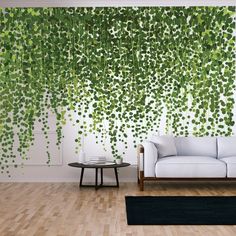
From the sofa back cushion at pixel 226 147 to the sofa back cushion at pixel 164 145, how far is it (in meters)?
0.71

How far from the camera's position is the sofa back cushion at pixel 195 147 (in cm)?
862

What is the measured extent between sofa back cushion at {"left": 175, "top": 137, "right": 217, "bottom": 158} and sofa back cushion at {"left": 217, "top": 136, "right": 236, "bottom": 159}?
0.10m

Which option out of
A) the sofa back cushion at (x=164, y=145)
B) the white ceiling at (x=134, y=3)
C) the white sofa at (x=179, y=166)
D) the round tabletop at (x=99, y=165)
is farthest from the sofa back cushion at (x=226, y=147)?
the white ceiling at (x=134, y=3)

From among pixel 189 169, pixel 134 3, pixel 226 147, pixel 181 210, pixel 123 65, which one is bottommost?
pixel 181 210

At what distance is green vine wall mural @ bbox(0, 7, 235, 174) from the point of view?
896 centimetres

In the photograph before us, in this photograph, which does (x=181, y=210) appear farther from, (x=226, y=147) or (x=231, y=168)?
(x=226, y=147)

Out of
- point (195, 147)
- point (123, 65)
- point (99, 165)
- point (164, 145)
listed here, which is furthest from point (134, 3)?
point (195, 147)

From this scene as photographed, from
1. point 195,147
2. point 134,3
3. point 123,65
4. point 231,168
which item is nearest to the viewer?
point 134,3

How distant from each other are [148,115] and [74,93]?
123 centimetres

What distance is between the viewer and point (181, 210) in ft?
20.6

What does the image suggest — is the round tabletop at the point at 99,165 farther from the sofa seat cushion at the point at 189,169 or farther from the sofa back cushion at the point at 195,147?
the sofa back cushion at the point at 195,147

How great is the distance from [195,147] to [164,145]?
1.88 feet

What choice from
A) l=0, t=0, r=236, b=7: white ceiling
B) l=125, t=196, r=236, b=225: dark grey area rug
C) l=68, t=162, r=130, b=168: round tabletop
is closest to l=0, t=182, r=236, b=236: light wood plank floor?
l=125, t=196, r=236, b=225: dark grey area rug

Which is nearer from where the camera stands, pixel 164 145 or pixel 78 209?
pixel 78 209
